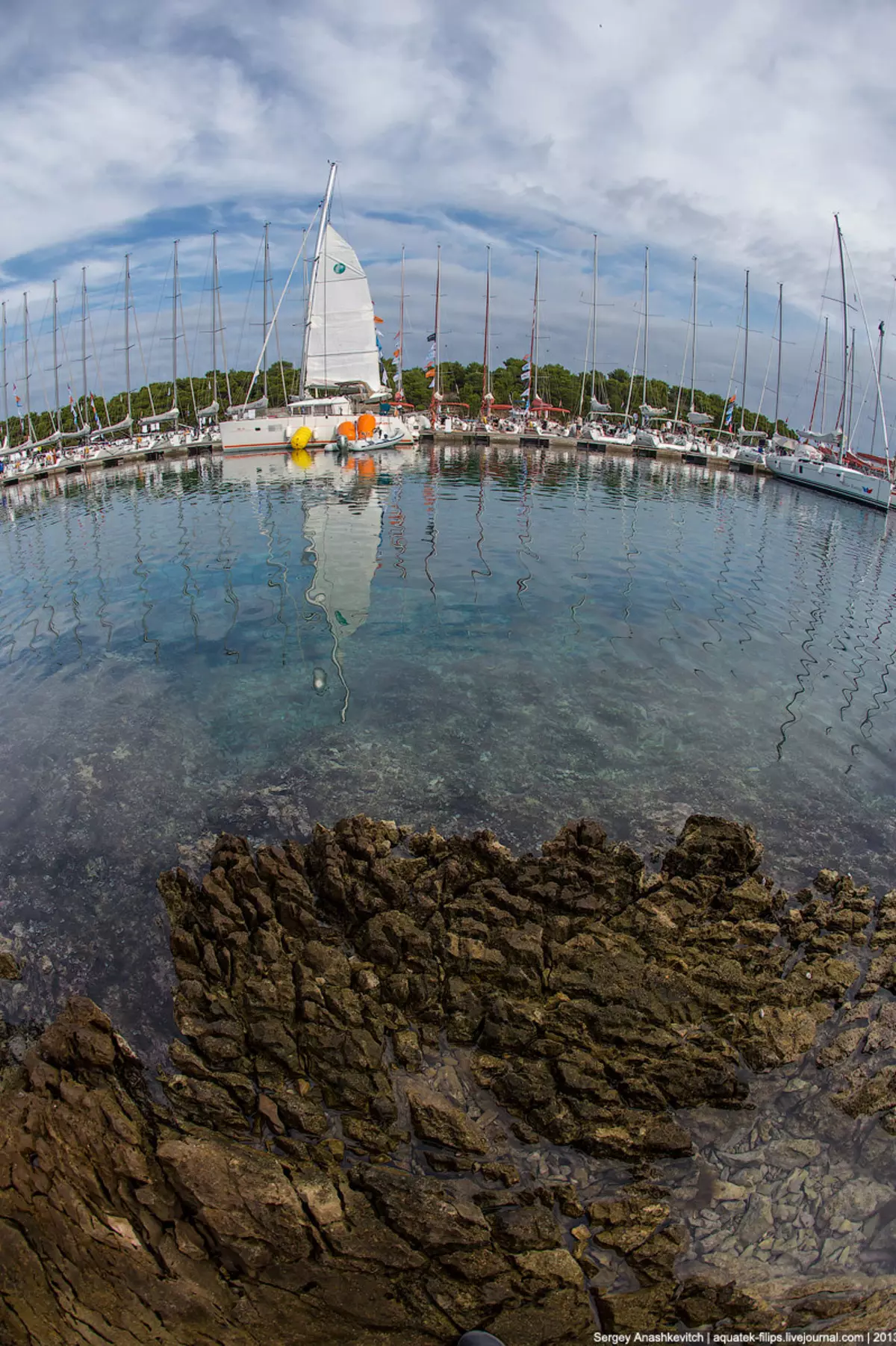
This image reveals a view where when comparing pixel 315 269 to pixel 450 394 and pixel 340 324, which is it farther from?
pixel 450 394

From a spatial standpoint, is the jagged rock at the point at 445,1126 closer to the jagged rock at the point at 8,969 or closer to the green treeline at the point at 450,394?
the jagged rock at the point at 8,969

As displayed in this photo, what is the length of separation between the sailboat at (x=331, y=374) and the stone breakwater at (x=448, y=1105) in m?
76.8

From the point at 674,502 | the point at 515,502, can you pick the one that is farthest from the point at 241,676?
the point at 674,502

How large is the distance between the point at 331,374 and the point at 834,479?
53.4 m

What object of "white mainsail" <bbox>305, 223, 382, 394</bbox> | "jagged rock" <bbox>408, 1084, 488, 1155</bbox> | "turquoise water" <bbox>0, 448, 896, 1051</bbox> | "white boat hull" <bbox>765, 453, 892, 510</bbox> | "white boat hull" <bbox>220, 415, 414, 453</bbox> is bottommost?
"jagged rock" <bbox>408, 1084, 488, 1155</bbox>

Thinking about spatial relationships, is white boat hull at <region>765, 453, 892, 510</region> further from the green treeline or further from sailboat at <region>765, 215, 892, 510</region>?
the green treeline

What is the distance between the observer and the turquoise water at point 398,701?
14.9m

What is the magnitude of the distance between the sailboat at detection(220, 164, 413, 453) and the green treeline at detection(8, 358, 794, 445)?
22936 mm

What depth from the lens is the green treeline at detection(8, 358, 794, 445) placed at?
370 ft

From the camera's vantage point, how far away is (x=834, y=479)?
7744cm

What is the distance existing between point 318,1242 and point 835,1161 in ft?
20.0

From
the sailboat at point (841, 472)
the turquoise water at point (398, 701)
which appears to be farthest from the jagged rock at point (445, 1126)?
the sailboat at point (841, 472)

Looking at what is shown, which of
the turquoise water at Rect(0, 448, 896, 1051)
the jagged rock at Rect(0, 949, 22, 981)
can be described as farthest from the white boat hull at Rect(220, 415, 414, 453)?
the jagged rock at Rect(0, 949, 22, 981)

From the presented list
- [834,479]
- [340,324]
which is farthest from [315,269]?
[834,479]
